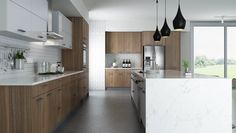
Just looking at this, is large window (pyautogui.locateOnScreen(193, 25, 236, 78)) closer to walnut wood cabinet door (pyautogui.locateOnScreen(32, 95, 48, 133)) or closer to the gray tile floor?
the gray tile floor

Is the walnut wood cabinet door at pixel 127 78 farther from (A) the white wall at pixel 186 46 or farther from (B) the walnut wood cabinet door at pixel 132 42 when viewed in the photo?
(A) the white wall at pixel 186 46

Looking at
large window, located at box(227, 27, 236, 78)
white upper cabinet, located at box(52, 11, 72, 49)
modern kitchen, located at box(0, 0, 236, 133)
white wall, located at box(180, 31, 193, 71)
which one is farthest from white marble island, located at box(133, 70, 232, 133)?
large window, located at box(227, 27, 236, 78)

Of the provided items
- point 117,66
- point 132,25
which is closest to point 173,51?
point 132,25

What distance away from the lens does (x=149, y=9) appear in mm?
8086

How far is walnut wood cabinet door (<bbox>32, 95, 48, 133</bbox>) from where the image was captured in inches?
112

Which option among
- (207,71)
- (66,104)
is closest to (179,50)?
(207,71)

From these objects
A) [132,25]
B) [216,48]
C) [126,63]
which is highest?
[132,25]

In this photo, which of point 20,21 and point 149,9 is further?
point 149,9

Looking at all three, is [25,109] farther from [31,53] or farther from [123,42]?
[123,42]

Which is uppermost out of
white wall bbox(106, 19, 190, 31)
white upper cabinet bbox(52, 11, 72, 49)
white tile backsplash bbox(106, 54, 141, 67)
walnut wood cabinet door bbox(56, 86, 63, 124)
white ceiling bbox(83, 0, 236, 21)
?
white ceiling bbox(83, 0, 236, 21)

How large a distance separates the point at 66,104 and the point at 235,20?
8260mm

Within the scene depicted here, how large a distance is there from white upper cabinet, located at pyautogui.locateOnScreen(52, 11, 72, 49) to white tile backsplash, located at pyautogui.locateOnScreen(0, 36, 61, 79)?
371 millimetres

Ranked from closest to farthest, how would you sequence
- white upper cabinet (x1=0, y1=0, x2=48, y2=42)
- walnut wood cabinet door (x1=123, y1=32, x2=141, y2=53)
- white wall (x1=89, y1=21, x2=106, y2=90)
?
white upper cabinet (x1=0, y1=0, x2=48, y2=42) < white wall (x1=89, y1=21, x2=106, y2=90) < walnut wood cabinet door (x1=123, y1=32, x2=141, y2=53)

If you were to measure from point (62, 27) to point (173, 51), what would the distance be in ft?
17.9
